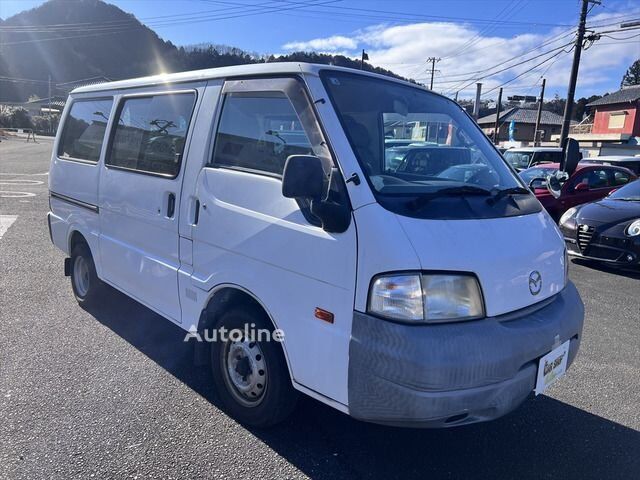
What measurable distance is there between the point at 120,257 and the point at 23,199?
355 inches

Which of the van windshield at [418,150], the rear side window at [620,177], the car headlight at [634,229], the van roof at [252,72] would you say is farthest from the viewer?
the rear side window at [620,177]

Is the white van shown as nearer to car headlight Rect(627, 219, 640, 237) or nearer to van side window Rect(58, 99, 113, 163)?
van side window Rect(58, 99, 113, 163)

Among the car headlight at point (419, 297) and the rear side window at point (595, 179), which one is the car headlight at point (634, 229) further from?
the car headlight at point (419, 297)

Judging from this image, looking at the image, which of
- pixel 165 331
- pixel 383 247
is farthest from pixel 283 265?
pixel 165 331

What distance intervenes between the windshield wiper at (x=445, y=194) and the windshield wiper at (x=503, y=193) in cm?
4

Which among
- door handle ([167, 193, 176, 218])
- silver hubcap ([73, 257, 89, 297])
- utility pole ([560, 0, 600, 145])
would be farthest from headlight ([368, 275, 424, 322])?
utility pole ([560, 0, 600, 145])

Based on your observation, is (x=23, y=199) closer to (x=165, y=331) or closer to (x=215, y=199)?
(x=165, y=331)

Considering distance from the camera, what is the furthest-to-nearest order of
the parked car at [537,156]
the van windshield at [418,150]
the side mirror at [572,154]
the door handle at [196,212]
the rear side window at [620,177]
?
the parked car at [537,156], the rear side window at [620,177], the side mirror at [572,154], the door handle at [196,212], the van windshield at [418,150]

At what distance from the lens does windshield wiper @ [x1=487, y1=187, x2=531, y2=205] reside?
8.63 feet

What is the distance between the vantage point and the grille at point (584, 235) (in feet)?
22.7

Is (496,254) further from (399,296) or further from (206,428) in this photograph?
(206,428)

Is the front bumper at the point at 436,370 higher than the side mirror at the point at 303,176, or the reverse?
the side mirror at the point at 303,176

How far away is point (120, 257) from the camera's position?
3895 millimetres

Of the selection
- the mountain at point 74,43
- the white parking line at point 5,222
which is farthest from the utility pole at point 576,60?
the mountain at point 74,43
